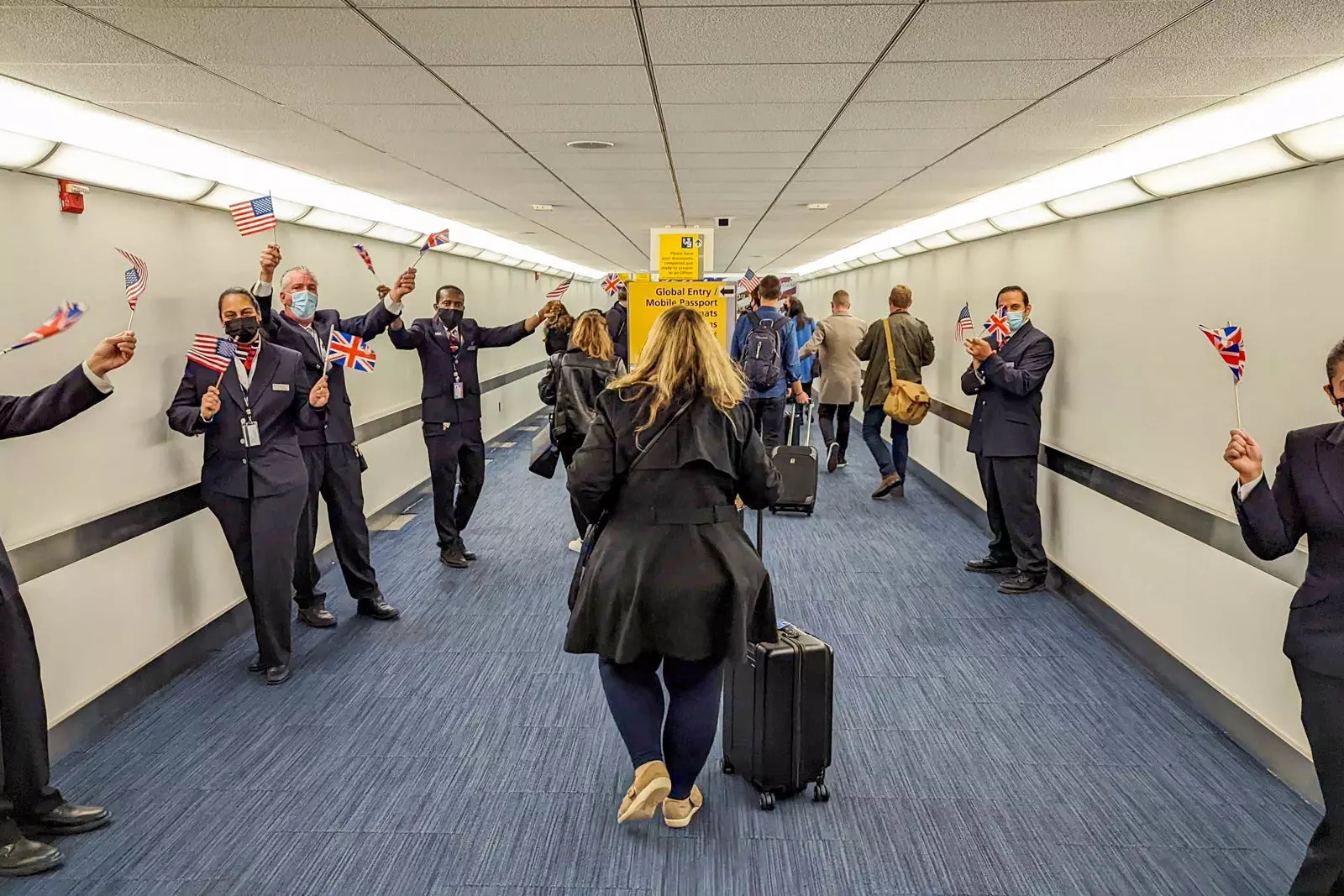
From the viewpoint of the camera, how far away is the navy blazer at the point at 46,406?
116 inches

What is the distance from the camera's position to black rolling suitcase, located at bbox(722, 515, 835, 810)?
3279mm

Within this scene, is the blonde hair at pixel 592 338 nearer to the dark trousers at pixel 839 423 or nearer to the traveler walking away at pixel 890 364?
the traveler walking away at pixel 890 364

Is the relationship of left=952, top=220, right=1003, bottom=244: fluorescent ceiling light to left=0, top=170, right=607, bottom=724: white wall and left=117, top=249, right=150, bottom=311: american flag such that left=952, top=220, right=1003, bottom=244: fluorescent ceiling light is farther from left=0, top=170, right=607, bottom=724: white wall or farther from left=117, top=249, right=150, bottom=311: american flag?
left=117, top=249, right=150, bottom=311: american flag

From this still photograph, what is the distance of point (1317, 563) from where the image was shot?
238 cm

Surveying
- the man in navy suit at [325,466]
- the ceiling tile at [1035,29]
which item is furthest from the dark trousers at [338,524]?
the ceiling tile at [1035,29]

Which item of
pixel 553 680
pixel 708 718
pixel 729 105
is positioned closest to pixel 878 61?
pixel 729 105

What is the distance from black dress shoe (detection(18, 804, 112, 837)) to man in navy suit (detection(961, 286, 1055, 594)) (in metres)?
4.83

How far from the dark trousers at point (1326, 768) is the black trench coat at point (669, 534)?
4.97ft

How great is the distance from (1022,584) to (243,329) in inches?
→ 184

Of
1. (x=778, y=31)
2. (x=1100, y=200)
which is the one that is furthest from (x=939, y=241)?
(x=778, y=31)

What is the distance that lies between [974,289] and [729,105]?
17.0 feet

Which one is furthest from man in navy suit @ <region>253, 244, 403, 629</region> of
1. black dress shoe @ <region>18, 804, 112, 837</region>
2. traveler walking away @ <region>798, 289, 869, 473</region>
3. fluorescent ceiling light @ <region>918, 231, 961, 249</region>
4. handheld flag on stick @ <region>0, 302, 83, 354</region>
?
traveler walking away @ <region>798, 289, 869, 473</region>

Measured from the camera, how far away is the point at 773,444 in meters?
8.30

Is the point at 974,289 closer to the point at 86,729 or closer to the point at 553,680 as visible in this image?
the point at 553,680
